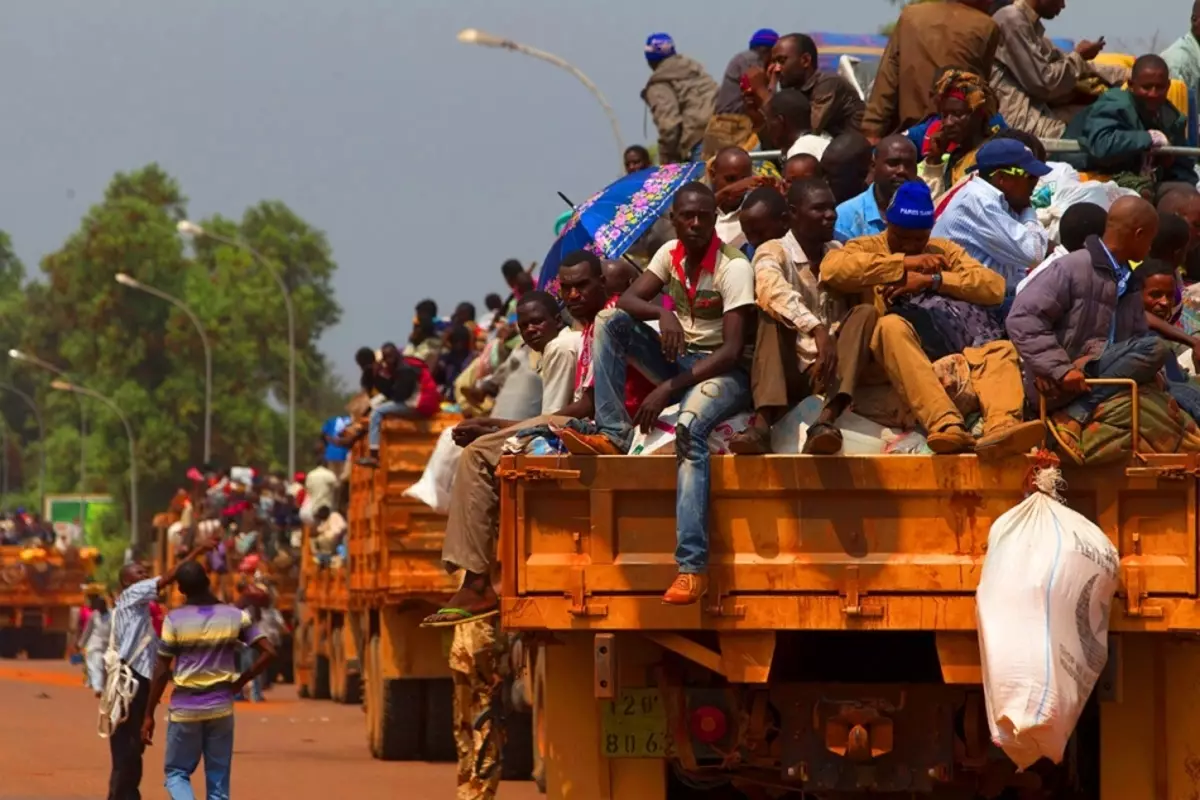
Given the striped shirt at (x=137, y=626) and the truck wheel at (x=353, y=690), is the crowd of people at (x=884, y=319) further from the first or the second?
the truck wheel at (x=353, y=690)

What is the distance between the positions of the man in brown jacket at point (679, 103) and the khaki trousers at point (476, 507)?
19.0 feet

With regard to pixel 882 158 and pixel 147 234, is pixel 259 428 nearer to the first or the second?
pixel 147 234

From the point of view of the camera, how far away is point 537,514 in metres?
8.60

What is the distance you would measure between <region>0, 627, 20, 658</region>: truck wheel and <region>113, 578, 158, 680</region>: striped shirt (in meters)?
31.5

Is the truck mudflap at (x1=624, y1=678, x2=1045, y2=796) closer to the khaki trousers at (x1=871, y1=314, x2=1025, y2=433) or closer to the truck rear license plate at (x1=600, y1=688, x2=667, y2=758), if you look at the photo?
the truck rear license plate at (x1=600, y1=688, x2=667, y2=758)

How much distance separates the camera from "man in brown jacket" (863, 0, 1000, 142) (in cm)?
1198

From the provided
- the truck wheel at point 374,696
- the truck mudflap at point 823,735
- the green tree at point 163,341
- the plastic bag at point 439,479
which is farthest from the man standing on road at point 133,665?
the green tree at point 163,341

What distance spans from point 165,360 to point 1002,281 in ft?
240

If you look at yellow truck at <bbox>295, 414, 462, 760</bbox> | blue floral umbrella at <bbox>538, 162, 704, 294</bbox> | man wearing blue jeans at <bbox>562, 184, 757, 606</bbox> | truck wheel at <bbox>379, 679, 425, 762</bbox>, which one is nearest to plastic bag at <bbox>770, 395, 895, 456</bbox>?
man wearing blue jeans at <bbox>562, 184, 757, 606</bbox>

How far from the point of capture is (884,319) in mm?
8648

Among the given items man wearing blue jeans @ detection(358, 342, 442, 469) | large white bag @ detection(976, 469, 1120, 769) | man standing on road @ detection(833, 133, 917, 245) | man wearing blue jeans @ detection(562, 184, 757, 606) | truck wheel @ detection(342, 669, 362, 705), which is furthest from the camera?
truck wheel @ detection(342, 669, 362, 705)

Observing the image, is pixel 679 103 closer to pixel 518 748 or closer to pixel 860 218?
pixel 518 748

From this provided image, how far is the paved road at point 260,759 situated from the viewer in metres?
15.5

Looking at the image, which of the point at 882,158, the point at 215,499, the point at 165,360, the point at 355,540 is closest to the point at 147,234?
the point at 165,360
